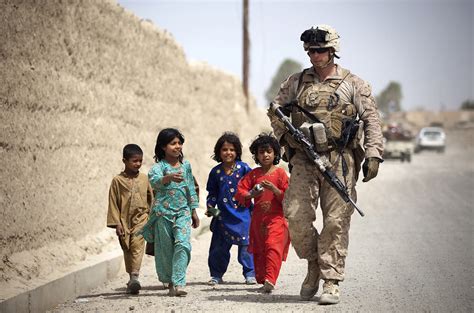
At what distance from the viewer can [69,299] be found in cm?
759

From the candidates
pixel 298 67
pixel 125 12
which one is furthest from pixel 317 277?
pixel 298 67

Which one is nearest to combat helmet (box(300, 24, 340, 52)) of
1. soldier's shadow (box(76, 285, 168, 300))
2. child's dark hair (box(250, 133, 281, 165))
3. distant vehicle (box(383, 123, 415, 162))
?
child's dark hair (box(250, 133, 281, 165))

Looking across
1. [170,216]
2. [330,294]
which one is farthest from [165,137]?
[330,294]

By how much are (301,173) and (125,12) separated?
5.45m

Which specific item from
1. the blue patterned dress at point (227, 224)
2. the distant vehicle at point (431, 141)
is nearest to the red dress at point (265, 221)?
the blue patterned dress at point (227, 224)

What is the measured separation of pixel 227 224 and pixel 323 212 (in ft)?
5.27

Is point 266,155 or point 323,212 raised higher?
point 266,155

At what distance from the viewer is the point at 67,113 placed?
9070 mm

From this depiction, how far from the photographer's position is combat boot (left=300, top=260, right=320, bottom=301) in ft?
23.6

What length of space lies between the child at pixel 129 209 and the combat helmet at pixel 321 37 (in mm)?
1792

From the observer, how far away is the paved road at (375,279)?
698cm

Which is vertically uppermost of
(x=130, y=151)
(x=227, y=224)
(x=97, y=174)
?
(x=130, y=151)

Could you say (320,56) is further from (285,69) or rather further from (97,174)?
(285,69)

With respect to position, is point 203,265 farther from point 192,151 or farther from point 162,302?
point 192,151
